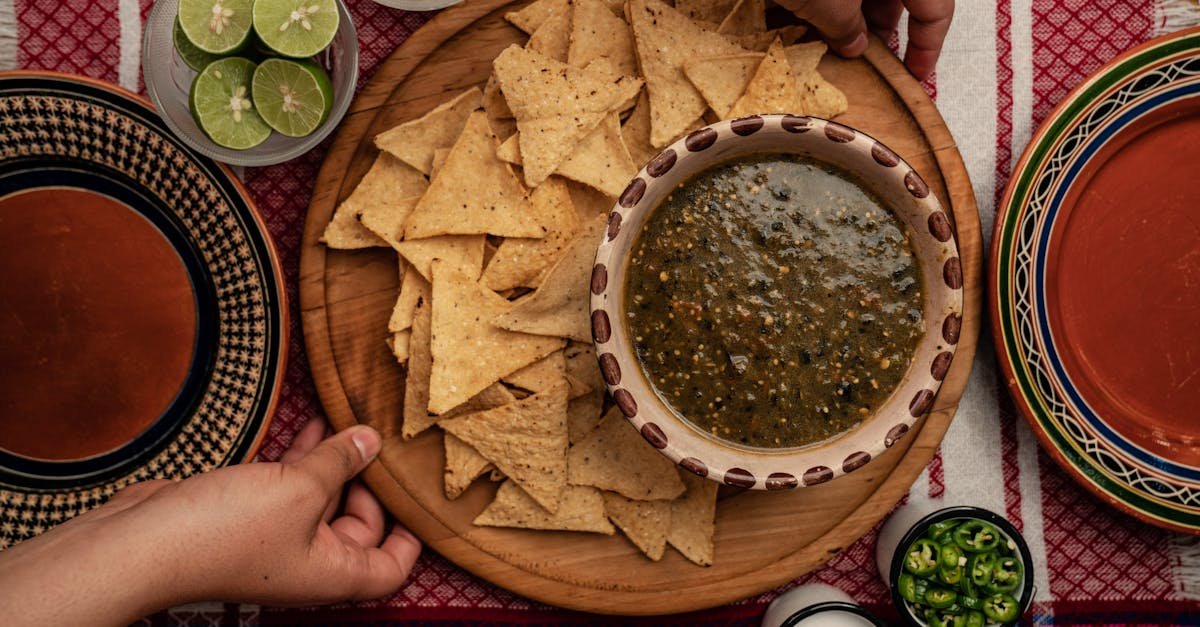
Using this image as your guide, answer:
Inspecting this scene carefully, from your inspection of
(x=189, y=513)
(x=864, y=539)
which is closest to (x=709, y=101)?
(x=864, y=539)

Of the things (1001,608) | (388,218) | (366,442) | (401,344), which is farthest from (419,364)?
(1001,608)

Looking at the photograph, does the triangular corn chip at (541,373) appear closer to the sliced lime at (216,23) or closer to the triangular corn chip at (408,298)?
the triangular corn chip at (408,298)

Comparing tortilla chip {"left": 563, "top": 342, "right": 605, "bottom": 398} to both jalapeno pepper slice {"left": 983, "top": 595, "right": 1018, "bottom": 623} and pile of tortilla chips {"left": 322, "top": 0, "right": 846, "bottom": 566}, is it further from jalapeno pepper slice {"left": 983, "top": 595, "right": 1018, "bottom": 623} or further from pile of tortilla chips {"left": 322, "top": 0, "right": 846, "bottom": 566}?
jalapeno pepper slice {"left": 983, "top": 595, "right": 1018, "bottom": 623}

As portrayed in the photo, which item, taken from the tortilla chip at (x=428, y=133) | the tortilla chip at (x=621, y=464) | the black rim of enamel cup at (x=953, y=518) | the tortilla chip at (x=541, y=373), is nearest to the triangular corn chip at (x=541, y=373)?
the tortilla chip at (x=541, y=373)

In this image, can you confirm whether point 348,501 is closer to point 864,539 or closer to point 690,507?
point 690,507

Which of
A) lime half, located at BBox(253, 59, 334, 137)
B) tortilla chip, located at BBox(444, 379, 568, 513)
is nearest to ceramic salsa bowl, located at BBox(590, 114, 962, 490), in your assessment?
tortilla chip, located at BBox(444, 379, 568, 513)

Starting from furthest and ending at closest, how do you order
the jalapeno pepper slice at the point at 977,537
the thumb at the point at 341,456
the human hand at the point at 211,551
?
the jalapeno pepper slice at the point at 977,537 → the thumb at the point at 341,456 → the human hand at the point at 211,551
